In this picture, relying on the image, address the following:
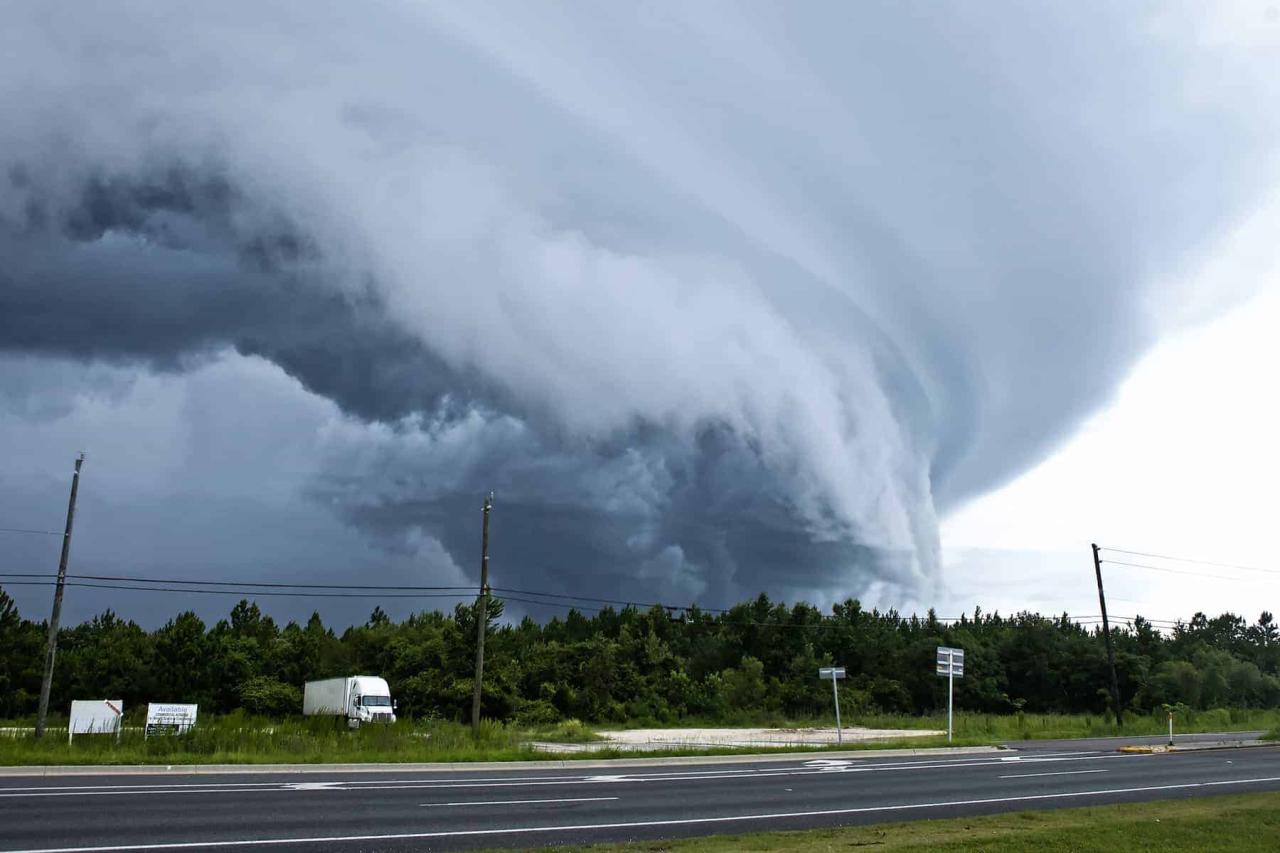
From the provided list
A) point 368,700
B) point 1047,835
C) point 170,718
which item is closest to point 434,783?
point 1047,835

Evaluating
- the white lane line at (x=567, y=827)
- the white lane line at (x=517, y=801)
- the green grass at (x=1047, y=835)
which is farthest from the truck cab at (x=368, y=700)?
the green grass at (x=1047, y=835)

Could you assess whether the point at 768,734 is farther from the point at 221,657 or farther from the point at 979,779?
the point at 221,657

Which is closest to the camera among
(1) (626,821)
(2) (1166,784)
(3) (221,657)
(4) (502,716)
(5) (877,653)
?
(1) (626,821)

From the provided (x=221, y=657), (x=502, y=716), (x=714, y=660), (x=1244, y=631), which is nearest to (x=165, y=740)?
(x=502, y=716)

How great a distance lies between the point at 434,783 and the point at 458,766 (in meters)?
6.43

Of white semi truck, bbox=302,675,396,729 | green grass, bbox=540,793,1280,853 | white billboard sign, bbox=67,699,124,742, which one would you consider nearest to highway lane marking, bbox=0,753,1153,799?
green grass, bbox=540,793,1280,853

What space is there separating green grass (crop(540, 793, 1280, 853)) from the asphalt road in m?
1.27

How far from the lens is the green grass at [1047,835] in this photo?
12.8 m

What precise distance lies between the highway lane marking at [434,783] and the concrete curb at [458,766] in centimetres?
364

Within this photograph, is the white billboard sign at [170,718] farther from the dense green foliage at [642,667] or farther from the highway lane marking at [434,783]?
the dense green foliage at [642,667]

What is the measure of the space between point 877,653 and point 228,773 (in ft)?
265

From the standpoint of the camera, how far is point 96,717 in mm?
31297

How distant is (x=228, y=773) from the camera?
25.1 meters

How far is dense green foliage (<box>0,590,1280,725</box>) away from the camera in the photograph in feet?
233
